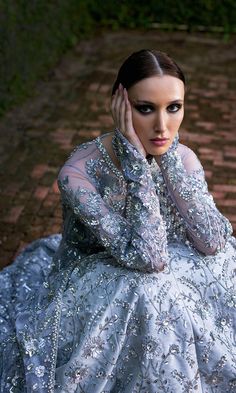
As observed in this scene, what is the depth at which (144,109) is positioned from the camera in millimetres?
2828

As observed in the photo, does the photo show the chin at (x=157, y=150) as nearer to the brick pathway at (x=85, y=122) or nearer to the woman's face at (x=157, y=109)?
the woman's face at (x=157, y=109)

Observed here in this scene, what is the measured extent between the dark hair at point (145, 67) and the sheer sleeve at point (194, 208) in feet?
1.07

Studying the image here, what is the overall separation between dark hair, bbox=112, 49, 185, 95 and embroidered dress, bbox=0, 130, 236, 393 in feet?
0.80

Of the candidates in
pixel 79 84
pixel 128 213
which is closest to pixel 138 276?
pixel 128 213

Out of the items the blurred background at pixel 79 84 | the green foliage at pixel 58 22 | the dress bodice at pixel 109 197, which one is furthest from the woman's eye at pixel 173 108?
the green foliage at pixel 58 22

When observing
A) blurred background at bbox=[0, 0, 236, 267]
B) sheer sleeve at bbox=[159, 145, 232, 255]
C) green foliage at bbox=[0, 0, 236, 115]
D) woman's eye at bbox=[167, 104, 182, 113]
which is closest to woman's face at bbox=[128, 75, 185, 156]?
woman's eye at bbox=[167, 104, 182, 113]

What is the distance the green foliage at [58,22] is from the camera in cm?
627

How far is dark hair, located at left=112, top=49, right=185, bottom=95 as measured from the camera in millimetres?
2793

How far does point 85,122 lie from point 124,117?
10.9 feet

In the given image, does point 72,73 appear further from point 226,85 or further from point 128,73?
point 128,73

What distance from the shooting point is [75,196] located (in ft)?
9.39

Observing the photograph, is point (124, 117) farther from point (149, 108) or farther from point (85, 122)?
point (85, 122)

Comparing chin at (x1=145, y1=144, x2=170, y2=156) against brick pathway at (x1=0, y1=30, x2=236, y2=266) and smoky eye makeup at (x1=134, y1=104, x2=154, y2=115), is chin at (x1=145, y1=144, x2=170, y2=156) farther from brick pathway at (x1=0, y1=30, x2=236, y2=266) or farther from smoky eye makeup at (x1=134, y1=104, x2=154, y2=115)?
brick pathway at (x1=0, y1=30, x2=236, y2=266)

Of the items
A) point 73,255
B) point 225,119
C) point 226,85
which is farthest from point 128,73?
point 226,85
